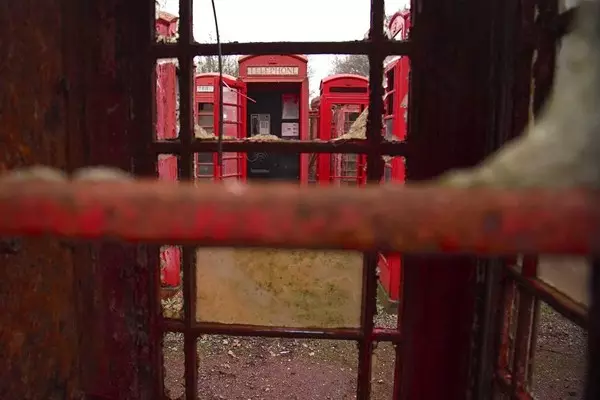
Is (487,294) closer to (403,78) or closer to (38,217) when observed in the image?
(38,217)

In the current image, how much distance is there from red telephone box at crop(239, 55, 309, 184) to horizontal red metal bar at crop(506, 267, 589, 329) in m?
6.10

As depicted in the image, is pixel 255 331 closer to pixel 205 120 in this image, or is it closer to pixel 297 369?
pixel 297 369

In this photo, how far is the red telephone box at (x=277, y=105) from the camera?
8.12 metres

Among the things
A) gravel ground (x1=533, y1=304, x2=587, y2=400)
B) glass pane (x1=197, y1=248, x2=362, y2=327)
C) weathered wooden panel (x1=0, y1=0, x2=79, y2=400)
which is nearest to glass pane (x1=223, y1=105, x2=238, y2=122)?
glass pane (x1=197, y1=248, x2=362, y2=327)

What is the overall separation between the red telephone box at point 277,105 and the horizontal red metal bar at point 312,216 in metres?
6.88

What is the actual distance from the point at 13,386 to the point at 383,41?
127cm

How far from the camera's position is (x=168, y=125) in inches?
164

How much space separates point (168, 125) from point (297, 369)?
234 cm

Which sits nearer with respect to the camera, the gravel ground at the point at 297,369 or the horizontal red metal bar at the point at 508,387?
the horizontal red metal bar at the point at 508,387

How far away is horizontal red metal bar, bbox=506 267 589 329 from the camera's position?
0.97 meters

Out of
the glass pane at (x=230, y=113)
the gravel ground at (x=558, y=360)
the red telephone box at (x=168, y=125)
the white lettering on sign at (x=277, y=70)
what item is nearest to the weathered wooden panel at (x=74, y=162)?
the gravel ground at (x=558, y=360)

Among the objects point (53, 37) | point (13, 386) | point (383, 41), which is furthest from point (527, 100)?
point (13, 386)

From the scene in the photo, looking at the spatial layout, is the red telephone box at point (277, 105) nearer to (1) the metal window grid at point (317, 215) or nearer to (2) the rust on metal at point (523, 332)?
(2) the rust on metal at point (523, 332)

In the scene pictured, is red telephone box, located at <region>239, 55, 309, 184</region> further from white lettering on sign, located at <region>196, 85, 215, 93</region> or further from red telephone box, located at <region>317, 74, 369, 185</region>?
white lettering on sign, located at <region>196, 85, 215, 93</region>
